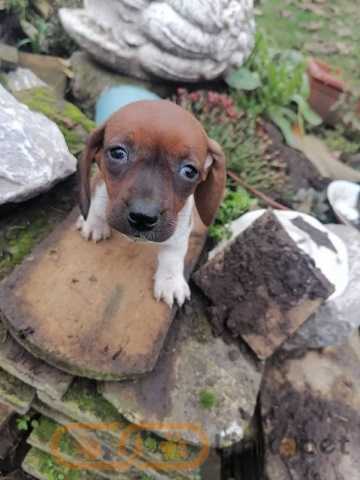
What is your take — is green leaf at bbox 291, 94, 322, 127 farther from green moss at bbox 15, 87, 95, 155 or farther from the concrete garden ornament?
green moss at bbox 15, 87, 95, 155

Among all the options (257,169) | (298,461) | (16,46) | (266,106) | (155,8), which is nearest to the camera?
(298,461)

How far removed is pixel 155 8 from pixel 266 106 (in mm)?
1473

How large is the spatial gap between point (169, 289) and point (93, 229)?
0.52 metres

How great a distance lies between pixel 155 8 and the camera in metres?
3.55

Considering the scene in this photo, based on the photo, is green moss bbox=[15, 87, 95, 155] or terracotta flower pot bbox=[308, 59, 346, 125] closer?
green moss bbox=[15, 87, 95, 155]

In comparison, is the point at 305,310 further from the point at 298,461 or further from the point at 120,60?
the point at 120,60

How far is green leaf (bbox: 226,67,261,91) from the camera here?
4254 mm

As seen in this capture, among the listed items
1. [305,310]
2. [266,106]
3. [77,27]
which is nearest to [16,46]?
[77,27]

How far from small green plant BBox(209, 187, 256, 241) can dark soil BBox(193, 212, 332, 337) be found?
41 cm

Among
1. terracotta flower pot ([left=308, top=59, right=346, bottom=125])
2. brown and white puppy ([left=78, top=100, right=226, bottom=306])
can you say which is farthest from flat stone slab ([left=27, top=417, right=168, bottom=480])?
terracotta flower pot ([left=308, top=59, right=346, bottom=125])

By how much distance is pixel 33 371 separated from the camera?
77.6 inches

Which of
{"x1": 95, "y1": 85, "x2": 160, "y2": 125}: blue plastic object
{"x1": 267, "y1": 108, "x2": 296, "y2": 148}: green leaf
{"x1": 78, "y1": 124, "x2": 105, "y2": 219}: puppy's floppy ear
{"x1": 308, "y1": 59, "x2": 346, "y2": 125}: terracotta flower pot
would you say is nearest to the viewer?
{"x1": 78, "y1": 124, "x2": 105, "y2": 219}: puppy's floppy ear

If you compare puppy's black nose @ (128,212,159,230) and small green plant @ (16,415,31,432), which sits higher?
puppy's black nose @ (128,212,159,230)

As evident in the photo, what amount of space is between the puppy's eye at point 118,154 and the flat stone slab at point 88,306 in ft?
2.27
